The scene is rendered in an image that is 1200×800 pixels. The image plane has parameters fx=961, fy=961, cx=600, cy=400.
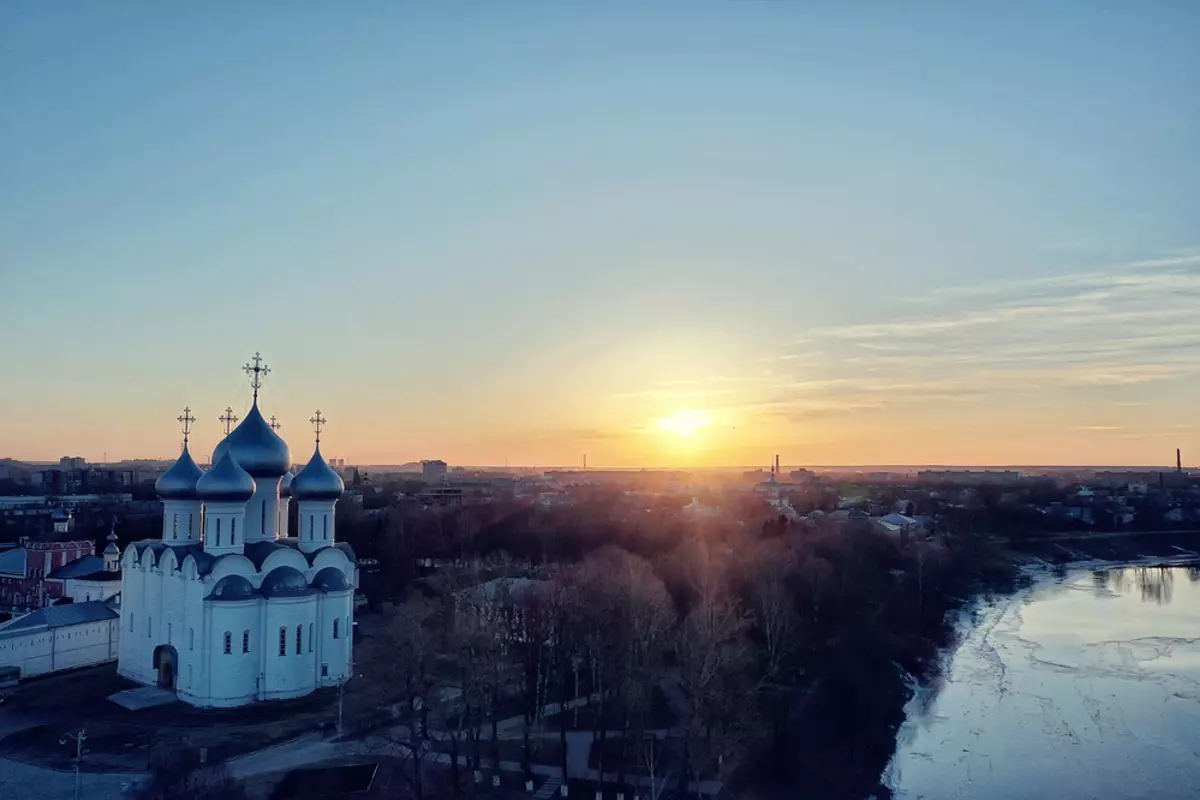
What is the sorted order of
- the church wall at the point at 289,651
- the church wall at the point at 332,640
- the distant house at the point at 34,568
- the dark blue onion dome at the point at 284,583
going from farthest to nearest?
the distant house at the point at 34,568
the church wall at the point at 332,640
the dark blue onion dome at the point at 284,583
the church wall at the point at 289,651

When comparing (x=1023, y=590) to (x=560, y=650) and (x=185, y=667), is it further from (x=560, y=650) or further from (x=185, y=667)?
(x=185, y=667)

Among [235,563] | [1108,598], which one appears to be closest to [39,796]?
[235,563]

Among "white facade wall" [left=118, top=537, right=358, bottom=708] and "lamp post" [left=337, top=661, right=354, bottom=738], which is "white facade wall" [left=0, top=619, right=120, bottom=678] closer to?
"white facade wall" [left=118, top=537, right=358, bottom=708]

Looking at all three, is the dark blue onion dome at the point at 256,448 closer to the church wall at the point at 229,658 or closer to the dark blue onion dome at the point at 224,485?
the dark blue onion dome at the point at 224,485

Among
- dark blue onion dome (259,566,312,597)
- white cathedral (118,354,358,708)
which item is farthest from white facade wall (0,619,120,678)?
dark blue onion dome (259,566,312,597)

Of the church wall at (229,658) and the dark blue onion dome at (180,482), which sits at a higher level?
the dark blue onion dome at (180,482)

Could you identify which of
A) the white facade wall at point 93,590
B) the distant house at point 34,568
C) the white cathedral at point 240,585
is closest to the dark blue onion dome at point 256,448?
the white cathedral at point 240,585
